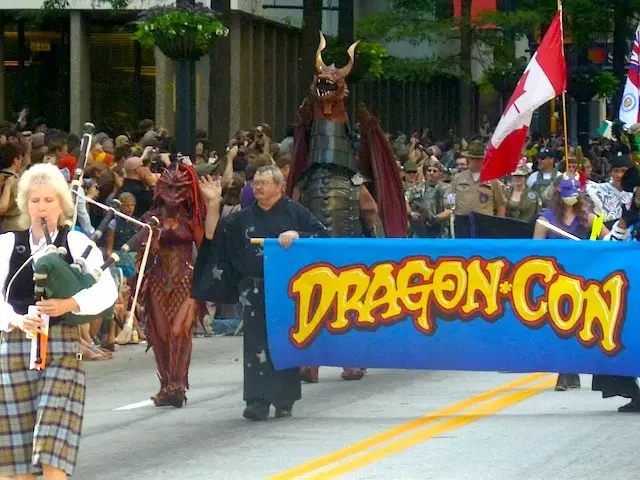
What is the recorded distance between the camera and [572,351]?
11.6 m

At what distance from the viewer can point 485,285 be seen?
38.5ft

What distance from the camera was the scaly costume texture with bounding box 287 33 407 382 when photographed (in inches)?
577

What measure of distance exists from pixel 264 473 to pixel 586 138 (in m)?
31.8

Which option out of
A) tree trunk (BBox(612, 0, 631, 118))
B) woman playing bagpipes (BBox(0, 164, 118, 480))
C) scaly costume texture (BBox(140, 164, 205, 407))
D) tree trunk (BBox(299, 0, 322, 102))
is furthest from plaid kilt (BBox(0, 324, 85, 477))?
tree trunk (BBox(612, 0, 631, 118))

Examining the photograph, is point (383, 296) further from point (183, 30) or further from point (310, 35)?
point (310, 35)

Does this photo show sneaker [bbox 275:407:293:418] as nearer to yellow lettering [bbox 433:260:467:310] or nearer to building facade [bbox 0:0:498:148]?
yellow lettering [bbox 433:260:467:310]

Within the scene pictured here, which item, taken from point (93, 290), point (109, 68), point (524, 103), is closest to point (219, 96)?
point (524, 103)

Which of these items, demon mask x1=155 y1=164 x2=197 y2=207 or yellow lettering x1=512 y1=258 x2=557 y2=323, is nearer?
yellow lettering x1=512 y1=258 x2=557 y2=323

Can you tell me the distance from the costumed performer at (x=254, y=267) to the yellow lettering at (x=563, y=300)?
168 centimetres

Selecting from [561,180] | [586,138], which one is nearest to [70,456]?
[561,180]

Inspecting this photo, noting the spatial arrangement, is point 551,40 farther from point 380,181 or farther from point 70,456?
point 70,456

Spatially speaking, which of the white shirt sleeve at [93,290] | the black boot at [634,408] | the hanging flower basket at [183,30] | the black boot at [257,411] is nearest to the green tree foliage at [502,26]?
the hanging flower basket at [183,30]

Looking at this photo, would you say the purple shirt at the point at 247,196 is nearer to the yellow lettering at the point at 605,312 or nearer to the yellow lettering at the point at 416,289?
the yellow lettering at the point at 416,289

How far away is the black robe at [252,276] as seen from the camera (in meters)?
11.9
